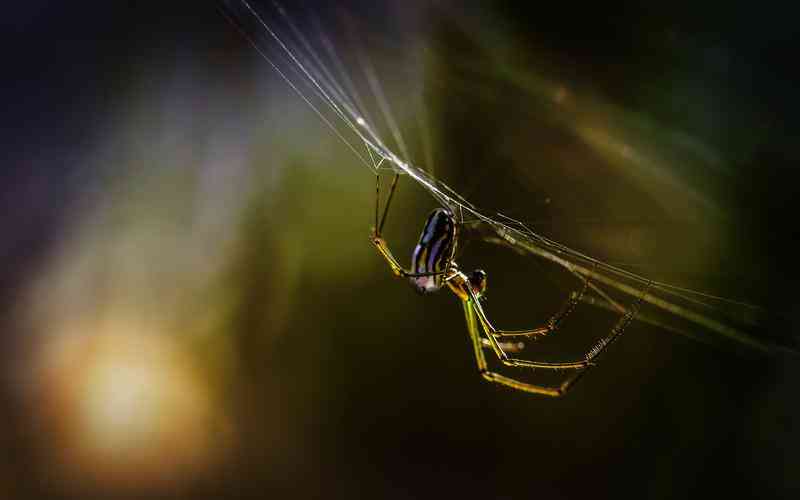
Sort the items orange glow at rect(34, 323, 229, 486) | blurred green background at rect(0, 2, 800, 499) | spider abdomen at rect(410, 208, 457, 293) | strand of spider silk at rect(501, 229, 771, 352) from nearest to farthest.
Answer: spider abdomen at rect(410, 208, 457, 293)
strand of spider silk at rect(501, 229, 771, 352)
blurred green background at rect(0, 2, 800, 499)
orange glow at rect(34, 323, 229, 486)

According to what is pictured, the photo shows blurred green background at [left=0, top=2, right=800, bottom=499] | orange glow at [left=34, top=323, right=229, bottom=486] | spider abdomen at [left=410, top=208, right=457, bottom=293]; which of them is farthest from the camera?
orange glow at [left=34, top=323, right=229, bottom=486]

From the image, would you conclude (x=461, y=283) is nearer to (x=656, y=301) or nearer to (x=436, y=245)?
(x=436, y=245)

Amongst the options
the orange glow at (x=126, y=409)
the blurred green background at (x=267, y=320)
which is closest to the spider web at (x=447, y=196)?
the blurred green background at (x=267, y=320)

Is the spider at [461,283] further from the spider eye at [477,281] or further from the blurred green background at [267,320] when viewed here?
the blurred green background at [267,320]

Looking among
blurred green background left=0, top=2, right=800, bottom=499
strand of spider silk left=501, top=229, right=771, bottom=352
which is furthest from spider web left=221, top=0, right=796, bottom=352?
blurred green background left=0, top=2, right=800, bottom=499

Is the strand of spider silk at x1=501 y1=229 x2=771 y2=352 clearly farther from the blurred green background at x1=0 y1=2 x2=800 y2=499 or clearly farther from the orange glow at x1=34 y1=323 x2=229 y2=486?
the orange glow at x1=34 y1=323 x2=229 y2=486

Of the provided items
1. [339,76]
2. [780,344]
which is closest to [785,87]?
[780,344]
